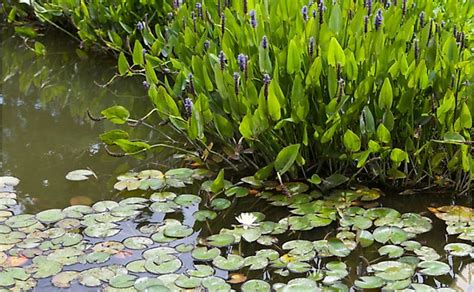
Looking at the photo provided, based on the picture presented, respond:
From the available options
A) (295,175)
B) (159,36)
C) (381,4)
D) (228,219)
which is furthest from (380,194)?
(159,36)

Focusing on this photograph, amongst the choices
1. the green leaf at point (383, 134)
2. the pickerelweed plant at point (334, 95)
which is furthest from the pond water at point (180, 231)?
the green leaf at point (383, 134)

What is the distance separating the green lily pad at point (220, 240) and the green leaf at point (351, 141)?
1.66ft

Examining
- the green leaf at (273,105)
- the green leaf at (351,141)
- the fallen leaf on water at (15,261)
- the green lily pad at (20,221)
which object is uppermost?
the green leaf at (273,105)

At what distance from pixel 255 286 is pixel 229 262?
15cm

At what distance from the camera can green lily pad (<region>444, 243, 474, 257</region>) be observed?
84.7 inches

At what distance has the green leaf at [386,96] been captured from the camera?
2.30 m

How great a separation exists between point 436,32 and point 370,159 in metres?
0.54

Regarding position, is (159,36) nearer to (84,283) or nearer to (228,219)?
(228,219)

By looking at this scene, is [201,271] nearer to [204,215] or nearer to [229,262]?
[229,262]

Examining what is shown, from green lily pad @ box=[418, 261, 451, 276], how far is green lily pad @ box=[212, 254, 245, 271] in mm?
538

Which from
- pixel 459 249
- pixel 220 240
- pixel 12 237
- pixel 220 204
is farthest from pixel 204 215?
pixel 459 249

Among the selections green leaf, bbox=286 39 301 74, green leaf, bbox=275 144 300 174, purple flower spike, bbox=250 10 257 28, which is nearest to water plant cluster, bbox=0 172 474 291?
green leaf, bbox=275 144 300 174

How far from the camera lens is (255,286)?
1.99 metres

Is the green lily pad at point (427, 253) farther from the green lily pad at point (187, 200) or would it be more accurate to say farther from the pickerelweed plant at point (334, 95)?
the green lily pad at point (187, 200)
